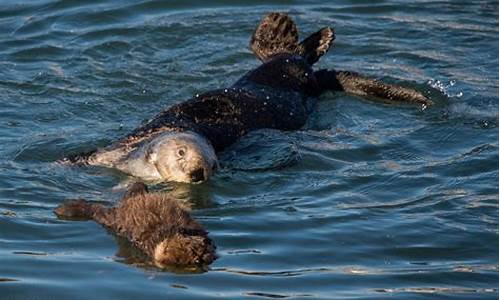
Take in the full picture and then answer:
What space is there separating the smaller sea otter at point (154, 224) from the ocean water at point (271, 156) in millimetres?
101

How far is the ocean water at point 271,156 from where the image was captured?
6.80 metres

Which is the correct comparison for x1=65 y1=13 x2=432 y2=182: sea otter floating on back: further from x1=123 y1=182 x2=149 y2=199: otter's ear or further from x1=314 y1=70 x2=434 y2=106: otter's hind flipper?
x1=123 y1=182 x2=149 y2=199: otter's ear

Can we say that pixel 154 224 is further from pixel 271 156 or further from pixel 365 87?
pixel 365 87

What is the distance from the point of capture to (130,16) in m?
14.1

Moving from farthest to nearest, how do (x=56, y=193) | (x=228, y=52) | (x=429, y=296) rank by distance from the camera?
(x=228, y=52) < (x=56, y=193) < (x=429, y=296)

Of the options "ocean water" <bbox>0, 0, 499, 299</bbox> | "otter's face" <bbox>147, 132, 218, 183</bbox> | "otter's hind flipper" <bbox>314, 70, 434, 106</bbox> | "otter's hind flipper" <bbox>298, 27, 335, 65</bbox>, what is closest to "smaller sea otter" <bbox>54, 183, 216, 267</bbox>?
"ocean water" <bbox>0, 0, 499, 299</bbox>

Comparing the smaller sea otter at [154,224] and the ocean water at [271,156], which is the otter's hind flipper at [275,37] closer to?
the ocean water at [271,156]

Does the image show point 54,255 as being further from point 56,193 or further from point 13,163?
point 13,163

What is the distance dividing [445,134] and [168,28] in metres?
4.43

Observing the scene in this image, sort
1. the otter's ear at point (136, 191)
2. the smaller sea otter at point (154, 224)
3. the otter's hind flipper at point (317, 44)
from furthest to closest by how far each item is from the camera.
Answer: the otter's hind flipper at point (317, 44) < the otter's ear at point (136, 191) < the smaller sea otter at point (154, 224)

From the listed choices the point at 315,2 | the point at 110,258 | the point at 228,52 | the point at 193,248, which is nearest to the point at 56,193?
the point at 110,258

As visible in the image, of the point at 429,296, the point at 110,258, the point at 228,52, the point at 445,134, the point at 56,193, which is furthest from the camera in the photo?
the point at 228,52

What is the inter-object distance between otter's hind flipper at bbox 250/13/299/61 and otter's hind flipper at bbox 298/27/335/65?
4.6 inches

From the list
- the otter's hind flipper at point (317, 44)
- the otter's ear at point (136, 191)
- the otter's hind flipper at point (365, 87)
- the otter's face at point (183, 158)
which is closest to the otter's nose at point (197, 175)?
the otter's face at point (183, 158)
